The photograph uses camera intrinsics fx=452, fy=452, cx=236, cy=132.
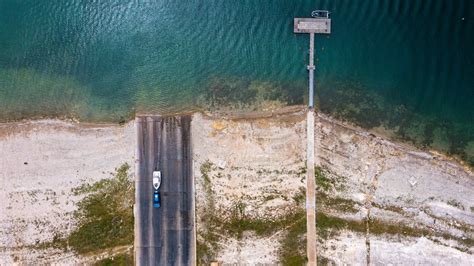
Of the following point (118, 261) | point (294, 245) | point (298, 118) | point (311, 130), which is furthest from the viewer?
point (298, 118)

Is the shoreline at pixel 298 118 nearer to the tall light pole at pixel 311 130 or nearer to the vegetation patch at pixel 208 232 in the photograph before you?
the tall light pole at pixel 311 130

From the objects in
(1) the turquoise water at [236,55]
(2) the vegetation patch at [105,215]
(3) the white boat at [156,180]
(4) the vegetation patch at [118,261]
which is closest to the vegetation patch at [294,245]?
(1) the turquoise water at [236,55]

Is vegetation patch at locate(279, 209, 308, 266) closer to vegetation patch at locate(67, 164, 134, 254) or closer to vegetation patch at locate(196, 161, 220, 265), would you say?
vegetation patch at locate(196, 161, 220, 265)

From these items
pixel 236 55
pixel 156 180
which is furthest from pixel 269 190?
pixel 236 55

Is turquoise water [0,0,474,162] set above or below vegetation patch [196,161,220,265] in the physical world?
above

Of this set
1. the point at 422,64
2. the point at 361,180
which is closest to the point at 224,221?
the point at 361,180

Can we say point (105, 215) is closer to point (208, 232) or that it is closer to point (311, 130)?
point (208, 232)

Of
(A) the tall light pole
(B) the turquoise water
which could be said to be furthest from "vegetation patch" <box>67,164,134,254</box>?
(A) the tall light pole
